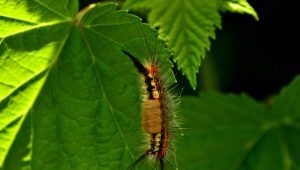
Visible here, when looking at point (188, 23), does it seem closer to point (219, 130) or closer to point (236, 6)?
point (236, 6)

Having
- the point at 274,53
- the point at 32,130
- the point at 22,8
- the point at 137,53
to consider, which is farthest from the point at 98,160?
the point at 274,53

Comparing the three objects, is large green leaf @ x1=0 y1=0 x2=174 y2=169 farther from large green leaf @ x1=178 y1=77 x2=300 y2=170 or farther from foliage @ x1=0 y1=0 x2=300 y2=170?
large green leaf @ x1=178 y1=77 x2=300 y2=170

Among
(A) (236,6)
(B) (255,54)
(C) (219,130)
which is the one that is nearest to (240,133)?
(C) (219,130)

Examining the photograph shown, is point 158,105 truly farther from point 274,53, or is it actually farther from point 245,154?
point 274,53

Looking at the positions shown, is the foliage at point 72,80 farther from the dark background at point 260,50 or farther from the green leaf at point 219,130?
the dark background at point 260,50

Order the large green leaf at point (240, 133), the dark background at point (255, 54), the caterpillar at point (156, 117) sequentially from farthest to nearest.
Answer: the dark background at point (255, 54), the large green leaf at point (240, 133), the caterpillar at point (156, 117)

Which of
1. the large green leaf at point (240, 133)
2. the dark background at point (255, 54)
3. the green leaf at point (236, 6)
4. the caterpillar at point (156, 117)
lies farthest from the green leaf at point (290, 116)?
the caterpillar at point (156, 117)
